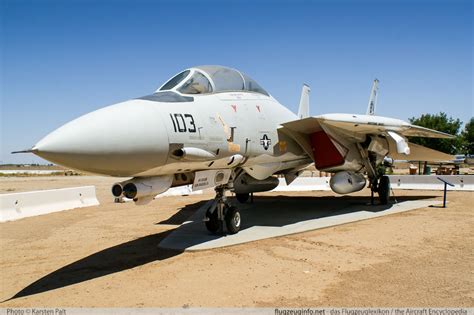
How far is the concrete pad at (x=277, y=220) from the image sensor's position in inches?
305

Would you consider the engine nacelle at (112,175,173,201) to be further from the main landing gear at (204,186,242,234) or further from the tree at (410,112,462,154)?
the tree at (410,112,462,154)

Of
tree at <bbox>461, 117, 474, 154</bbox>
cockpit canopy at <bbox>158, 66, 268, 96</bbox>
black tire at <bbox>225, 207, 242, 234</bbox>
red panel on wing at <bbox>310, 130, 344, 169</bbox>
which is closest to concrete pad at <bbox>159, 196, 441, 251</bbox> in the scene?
black tire at <bbox>225, 207, 242, 234</bbox>

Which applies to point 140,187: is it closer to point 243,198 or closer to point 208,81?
point 208,81

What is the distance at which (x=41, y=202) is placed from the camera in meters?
12.2

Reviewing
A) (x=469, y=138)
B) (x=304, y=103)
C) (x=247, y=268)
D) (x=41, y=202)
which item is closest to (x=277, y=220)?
(x=247, y=268)

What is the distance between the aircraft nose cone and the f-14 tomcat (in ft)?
0.04

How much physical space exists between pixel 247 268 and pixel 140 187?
1.96 meters

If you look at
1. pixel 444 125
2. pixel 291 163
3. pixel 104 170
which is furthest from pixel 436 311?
pixel 444 125

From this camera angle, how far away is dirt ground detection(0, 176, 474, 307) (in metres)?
4.57

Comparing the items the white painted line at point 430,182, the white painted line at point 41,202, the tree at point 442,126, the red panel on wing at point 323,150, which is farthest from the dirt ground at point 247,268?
the tree at point 442,126

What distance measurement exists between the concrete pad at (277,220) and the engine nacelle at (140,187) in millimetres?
1362

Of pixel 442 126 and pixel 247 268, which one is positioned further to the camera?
pixel 442 126

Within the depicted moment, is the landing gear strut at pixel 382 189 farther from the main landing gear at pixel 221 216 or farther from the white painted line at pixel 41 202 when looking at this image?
the white painted line at pixel 41 202

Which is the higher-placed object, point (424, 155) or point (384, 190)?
point (424, 155)
